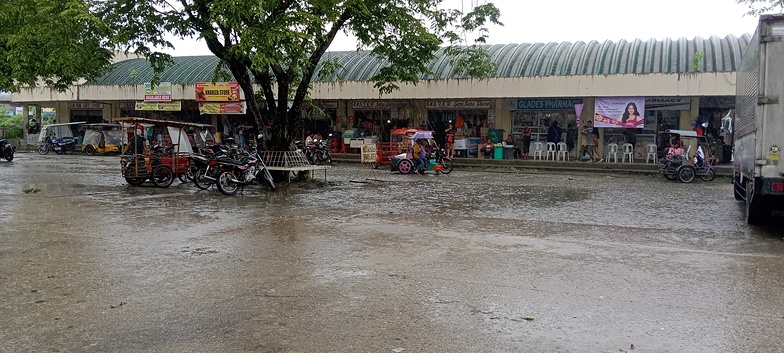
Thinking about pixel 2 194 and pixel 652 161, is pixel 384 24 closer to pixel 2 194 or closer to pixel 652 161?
pixel 2 194

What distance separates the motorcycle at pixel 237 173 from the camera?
13.9 meters

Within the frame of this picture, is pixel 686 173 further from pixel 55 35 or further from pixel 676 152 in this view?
pixel 55 35

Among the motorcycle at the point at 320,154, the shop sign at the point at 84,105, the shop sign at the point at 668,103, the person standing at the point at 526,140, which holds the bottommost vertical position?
the motorcycle at the point at 320,154

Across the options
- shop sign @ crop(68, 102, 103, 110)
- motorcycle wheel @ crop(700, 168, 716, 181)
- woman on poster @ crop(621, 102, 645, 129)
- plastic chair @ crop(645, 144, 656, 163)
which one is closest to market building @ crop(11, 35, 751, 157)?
woman on poster @ crop(621, 102, 645, 129)

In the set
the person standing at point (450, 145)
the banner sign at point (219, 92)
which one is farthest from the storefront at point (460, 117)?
the banner sign at point (219, 92)

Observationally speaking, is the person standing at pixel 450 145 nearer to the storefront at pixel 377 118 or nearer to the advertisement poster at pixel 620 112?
the storefront at pixel 377 118

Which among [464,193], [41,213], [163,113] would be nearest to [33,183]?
[41,213]

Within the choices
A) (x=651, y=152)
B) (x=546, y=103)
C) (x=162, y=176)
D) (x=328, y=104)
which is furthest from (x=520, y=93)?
(x=162, y=176)

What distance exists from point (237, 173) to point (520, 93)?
13453 mm

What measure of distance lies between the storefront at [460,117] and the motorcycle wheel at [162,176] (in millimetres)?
14280

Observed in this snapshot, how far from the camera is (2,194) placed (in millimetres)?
13305

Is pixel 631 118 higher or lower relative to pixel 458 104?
lower

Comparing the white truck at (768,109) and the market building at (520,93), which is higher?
the market building at (520,93)

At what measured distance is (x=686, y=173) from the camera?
18578mm
